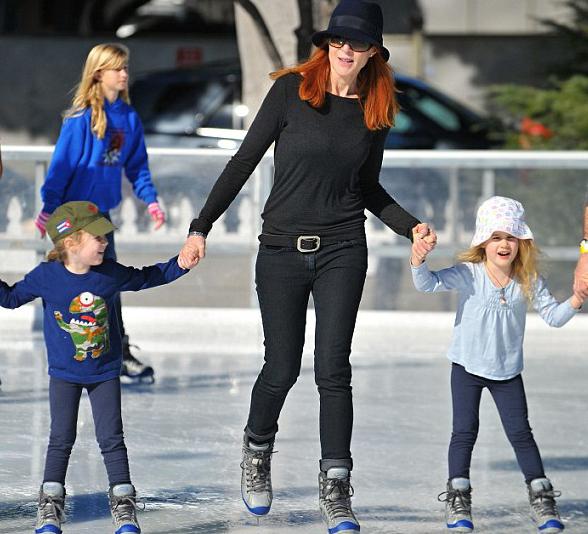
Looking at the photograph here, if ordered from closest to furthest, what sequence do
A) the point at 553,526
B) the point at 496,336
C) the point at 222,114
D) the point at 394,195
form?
the point at 553,526 < the point at 496,336 < the point at 394,195 < the point at 222,114

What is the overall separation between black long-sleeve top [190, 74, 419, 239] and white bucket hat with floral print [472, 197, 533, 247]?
1.30ft

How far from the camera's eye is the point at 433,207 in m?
9.55

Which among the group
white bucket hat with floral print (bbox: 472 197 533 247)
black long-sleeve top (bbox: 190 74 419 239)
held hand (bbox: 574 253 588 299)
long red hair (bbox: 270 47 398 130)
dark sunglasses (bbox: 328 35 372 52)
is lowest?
held hand (bbox: 574 253 588 299)

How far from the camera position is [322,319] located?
4715mm

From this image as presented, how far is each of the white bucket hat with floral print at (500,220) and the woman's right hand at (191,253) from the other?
0.87 meters

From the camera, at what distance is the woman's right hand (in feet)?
15.4

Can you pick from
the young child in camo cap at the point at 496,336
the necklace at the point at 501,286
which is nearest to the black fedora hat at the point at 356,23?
the young child in camo cap at the point at 496,336

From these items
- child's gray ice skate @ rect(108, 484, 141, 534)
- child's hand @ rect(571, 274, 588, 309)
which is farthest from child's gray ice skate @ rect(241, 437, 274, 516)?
child's hand @ rect(571, 274, 588, 309)

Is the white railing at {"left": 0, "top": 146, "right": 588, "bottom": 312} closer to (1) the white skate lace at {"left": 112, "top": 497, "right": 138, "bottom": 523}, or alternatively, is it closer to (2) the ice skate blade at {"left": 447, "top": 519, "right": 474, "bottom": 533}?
(2) the ice skate blade at {"left": 447, "top": 519, "right": 474, "bottom": 533}

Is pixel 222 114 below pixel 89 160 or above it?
above

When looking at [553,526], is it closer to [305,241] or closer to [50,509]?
[305,241]

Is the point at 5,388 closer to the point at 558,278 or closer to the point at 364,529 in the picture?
the point at 364,529

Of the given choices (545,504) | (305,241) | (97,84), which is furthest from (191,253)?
(97,84)

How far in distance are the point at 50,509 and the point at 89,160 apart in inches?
105
